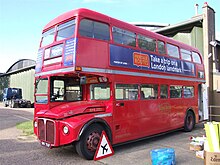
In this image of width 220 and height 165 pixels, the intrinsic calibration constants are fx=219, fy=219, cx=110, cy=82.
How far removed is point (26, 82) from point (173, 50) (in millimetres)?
28772

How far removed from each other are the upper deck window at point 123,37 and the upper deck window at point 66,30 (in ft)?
4.44

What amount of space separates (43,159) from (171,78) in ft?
19.0

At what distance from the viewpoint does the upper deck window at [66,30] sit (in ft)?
19.9

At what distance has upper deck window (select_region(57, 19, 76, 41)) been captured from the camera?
606 centimetres

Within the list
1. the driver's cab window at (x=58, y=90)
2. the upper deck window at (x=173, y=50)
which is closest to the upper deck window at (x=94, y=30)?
the driver's cab window at (x=58, y=90)

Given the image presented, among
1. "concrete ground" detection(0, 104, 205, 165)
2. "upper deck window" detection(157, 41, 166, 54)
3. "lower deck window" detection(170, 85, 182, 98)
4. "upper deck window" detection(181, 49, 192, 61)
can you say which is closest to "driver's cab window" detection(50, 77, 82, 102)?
"concrete ground" detection(0, 104, 205, 165)

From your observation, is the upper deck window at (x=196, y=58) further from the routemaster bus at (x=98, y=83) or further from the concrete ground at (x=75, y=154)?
the concrete ground at (x=75, y=154)

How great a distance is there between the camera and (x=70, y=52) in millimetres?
5809

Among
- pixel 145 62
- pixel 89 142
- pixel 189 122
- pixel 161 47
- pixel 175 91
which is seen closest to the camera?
pixel 89 142

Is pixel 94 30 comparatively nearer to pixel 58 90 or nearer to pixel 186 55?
pixel 58 90

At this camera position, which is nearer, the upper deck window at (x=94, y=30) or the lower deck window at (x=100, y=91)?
the upper deck window at (x=94, y=30)

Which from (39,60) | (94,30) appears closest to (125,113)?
(94,30)

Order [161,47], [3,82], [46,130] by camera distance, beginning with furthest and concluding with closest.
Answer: [3,82]
[161,47]
[46,130]

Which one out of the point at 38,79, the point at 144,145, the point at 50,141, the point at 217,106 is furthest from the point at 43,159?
the point at 217,106
